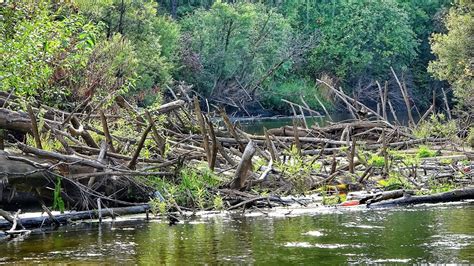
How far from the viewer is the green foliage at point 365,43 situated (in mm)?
79000

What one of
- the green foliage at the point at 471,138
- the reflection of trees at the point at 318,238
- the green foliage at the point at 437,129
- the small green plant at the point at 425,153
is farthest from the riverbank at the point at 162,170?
the green foliage at the point at 471,138

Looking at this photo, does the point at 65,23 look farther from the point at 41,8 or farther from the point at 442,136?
the point at 442,136

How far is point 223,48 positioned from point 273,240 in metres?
50.6

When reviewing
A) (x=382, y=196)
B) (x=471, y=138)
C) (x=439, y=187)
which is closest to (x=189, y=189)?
(x=382, y=196)

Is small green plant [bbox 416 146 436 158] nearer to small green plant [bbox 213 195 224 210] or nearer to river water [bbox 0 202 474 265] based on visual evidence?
river water [bbox 0 202 474 265]

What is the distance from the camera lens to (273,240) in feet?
52.3

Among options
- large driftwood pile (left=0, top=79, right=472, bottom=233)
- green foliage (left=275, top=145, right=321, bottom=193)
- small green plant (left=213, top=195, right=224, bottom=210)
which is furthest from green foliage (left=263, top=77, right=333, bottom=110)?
small green plant (left=213, top=195, right=224, bottom=210)

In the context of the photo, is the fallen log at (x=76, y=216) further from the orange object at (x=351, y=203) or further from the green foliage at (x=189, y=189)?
the orange object at (x=351, y=203)

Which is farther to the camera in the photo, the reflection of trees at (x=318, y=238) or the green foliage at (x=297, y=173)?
the green foliage at (x=297, y=173)

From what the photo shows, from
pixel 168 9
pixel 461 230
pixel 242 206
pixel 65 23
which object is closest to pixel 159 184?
pixel 242 206

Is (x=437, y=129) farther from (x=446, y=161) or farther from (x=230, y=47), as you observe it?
(x=230, y=47)

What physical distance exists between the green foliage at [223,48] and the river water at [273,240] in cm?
4330

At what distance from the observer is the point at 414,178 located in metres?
22.6

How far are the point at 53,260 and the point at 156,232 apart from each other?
3.04m
